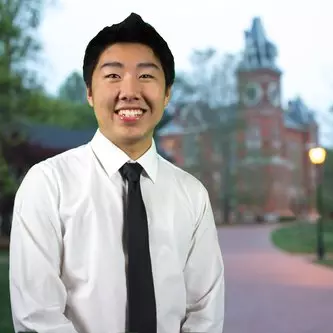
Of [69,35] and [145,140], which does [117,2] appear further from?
[145,140]

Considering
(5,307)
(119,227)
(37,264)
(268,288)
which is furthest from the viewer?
(268,288)

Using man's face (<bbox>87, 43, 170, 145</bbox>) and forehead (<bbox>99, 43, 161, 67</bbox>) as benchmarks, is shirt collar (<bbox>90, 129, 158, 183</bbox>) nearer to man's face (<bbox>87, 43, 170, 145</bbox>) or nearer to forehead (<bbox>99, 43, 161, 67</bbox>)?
man's face (<bbox>87, 43, 170, 145</bbox>)

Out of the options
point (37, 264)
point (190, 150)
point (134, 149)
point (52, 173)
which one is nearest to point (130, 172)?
point (134, 149)

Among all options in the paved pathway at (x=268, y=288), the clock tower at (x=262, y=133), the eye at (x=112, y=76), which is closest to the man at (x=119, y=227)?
the eye at (x=112, y=76)

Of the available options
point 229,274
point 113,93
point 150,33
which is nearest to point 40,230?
point 113,93

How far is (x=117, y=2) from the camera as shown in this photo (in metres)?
1.78

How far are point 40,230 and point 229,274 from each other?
90 cm

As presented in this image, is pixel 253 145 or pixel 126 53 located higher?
pixel 126 53

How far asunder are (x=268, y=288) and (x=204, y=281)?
67 centimetres

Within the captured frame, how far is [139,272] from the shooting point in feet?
3.42

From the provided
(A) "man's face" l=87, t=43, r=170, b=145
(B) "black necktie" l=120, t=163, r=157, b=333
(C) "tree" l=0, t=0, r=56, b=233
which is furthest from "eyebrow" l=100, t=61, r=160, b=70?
(C) "tree" l=0, t=0, r=56, b=233

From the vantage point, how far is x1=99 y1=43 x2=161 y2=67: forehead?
3.52 feet

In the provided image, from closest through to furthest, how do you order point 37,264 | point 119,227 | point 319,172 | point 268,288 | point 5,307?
1. point 37,264
2. point 119,227
3. point 5,307
4. point 268,288
5. point 319,172

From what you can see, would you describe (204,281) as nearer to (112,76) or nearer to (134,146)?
(134,146)
